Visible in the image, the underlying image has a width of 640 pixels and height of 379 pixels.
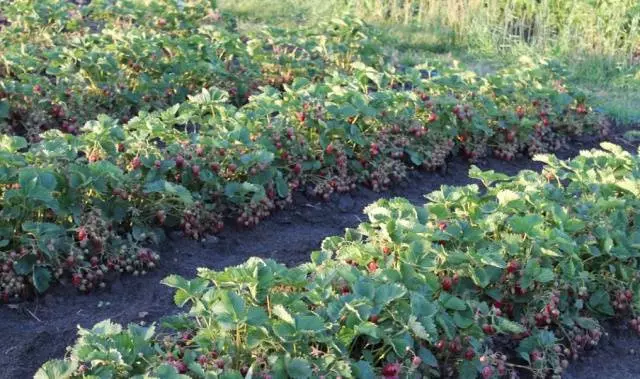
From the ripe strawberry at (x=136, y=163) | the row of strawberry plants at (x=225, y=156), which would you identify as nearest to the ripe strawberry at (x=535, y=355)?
the row of strawberry plants at (x=225, y=156)

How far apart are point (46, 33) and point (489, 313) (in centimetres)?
481

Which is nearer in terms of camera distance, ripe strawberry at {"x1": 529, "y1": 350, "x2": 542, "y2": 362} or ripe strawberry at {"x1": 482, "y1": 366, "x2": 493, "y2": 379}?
ripe strawberry at {"x1": 482, "y1": 366, "x2": 493, "y2": 379}

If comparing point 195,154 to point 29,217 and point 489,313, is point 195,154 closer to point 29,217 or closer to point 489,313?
A: point 29,217

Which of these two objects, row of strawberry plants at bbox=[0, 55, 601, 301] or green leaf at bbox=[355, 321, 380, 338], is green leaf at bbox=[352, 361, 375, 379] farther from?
row of strawberry plants at bbox=[0, 55, 601, 301]

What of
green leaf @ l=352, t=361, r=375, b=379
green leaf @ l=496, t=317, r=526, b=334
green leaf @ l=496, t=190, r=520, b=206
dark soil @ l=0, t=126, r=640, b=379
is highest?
green leaf @ l=496, t=190, r=520, b=206

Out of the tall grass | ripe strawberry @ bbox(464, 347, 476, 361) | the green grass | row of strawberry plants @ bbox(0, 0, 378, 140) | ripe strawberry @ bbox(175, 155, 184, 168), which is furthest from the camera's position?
the tall grass

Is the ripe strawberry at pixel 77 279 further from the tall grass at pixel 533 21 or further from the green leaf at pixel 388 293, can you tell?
the tall grass at pixel 533 21

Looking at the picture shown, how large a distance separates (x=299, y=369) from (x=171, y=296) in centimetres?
145

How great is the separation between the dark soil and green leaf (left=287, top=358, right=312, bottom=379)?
3.94 feet

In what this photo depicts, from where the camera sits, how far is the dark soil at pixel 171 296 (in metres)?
3.76

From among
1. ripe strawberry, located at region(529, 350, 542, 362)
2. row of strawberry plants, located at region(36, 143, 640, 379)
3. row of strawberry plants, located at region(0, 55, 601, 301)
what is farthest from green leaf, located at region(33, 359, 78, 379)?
ripe strawberry, located at region(529, 350, 542, 362)

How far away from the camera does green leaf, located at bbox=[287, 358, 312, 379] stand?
290 centimetres

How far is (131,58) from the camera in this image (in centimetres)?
643

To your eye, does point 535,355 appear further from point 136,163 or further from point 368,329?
point 136,163
